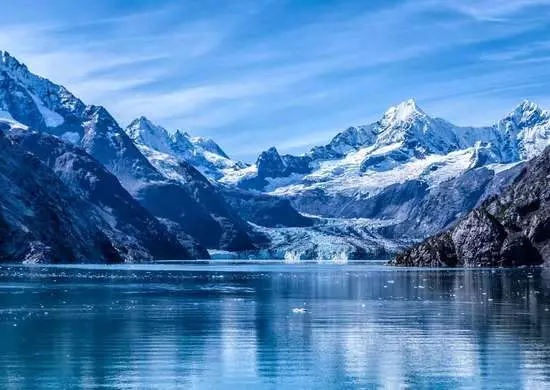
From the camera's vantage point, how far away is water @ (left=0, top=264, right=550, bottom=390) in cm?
5681

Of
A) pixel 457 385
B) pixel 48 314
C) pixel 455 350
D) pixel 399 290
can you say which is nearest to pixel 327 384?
pixel 457 385

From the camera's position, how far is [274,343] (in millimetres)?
73688

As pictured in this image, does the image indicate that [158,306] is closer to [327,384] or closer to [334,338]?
[334,338]

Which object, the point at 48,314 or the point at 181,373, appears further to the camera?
the point at 48,314

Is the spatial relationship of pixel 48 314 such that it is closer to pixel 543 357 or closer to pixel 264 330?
pixel 264 330

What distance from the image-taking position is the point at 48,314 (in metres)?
99.0

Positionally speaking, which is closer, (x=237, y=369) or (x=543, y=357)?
(x=237, y=369)

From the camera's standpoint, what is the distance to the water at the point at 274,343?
2237 inches

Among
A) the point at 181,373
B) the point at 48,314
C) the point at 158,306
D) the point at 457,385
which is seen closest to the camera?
the point at 457,385

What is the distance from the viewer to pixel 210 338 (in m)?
76.9

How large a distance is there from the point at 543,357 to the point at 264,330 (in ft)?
85.4

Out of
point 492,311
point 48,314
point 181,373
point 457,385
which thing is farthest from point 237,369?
point 492,311

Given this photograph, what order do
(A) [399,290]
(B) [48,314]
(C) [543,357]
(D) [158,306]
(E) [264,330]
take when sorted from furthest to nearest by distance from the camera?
(A) [399,290], (D) [158,306], (B) [48,314], (E) [264,330], (C) [543,357]

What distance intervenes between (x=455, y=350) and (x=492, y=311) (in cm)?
3600
